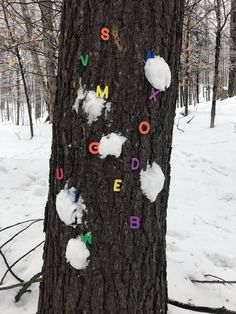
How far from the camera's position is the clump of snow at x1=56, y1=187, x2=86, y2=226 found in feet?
5.44

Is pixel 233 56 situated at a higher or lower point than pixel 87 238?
higher

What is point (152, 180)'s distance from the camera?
1.65 metres

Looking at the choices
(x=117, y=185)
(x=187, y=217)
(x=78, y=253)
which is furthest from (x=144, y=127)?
(x=187, y=217)

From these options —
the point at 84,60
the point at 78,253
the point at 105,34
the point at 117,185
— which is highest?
the point at 105,34

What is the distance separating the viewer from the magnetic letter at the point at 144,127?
1600 millimetres

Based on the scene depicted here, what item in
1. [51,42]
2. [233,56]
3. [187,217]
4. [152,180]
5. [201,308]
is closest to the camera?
[152,180]

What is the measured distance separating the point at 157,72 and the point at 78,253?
88 cm

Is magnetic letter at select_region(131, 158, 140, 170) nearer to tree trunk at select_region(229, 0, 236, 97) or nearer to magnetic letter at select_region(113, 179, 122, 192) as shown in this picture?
magnetic letter at select_region(113, 179, 122, 192)

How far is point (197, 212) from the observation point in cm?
432

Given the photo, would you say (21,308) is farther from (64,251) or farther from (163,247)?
(163,247)

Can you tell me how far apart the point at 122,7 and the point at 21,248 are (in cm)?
231

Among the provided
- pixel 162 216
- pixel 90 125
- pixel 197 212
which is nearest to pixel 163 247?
pixel 162 216

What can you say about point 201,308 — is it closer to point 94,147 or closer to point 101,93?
point 94,147

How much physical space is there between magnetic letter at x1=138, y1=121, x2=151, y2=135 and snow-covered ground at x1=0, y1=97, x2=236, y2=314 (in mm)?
1292
